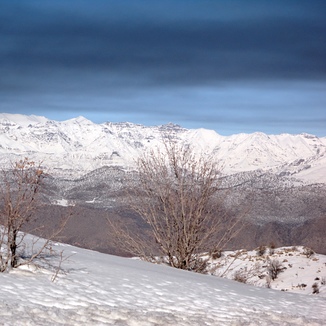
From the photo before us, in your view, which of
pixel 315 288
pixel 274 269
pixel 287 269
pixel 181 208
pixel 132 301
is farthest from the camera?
pixel 287 269

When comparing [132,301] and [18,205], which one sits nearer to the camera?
[132,301]

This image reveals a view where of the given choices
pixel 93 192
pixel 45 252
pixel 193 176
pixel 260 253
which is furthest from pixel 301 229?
pixel 45 252

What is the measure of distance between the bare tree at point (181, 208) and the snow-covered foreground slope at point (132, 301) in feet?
19.7

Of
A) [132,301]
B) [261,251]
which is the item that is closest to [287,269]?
[261,251]

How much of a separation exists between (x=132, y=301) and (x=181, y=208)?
962cm

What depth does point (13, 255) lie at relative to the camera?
1088 cm

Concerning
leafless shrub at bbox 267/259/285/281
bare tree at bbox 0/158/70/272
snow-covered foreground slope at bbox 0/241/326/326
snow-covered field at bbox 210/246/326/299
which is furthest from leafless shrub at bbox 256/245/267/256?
bare tree at bbox 0/158/70/272

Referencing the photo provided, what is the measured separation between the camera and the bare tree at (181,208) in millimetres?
19078

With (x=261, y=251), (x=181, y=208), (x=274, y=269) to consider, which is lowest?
(x=274, y=269)

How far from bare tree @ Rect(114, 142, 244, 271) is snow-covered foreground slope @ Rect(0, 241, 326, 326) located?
19.7 ft

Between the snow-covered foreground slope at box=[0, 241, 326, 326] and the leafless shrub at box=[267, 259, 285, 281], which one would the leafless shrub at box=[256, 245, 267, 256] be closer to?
the leafless shrub at box=[267, 259, 285, 281]

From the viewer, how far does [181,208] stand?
19312 millimetres

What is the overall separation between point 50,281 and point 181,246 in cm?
904

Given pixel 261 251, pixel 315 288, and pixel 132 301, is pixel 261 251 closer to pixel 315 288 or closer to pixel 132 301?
pixel 315 288
